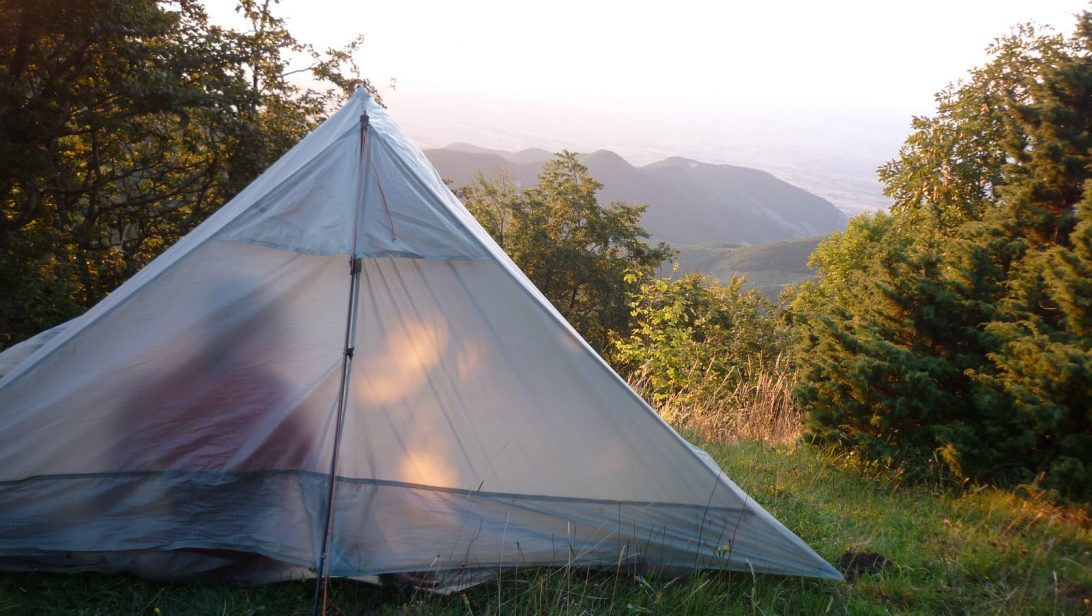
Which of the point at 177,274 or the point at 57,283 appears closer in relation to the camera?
the point at 177,274

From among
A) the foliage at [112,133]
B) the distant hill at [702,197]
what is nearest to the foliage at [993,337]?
the foliage at [112,133]

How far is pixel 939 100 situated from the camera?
19172 mm

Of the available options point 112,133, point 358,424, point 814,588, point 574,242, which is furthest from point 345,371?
point 574,242

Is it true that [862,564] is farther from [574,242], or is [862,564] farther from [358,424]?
[574,242]

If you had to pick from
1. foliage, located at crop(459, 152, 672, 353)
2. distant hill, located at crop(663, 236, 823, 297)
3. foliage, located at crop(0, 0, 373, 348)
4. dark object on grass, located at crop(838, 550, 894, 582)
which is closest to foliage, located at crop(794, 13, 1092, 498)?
dark object on grass, located at crop(838, 550, 894, 582)

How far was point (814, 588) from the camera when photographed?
124 inches

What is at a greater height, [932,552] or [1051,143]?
[1051,143]

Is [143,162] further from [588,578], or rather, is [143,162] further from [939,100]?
[939,100]

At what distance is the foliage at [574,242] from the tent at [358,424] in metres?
23.4

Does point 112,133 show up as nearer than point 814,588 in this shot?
No

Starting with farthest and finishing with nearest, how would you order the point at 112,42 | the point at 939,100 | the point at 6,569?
the point at 939,100 → the point at 112,42 → the point at 6,569

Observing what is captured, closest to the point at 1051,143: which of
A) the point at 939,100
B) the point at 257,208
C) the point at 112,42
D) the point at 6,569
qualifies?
the point at 257,208

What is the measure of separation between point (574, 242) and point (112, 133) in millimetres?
19719

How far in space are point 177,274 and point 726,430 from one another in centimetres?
487
